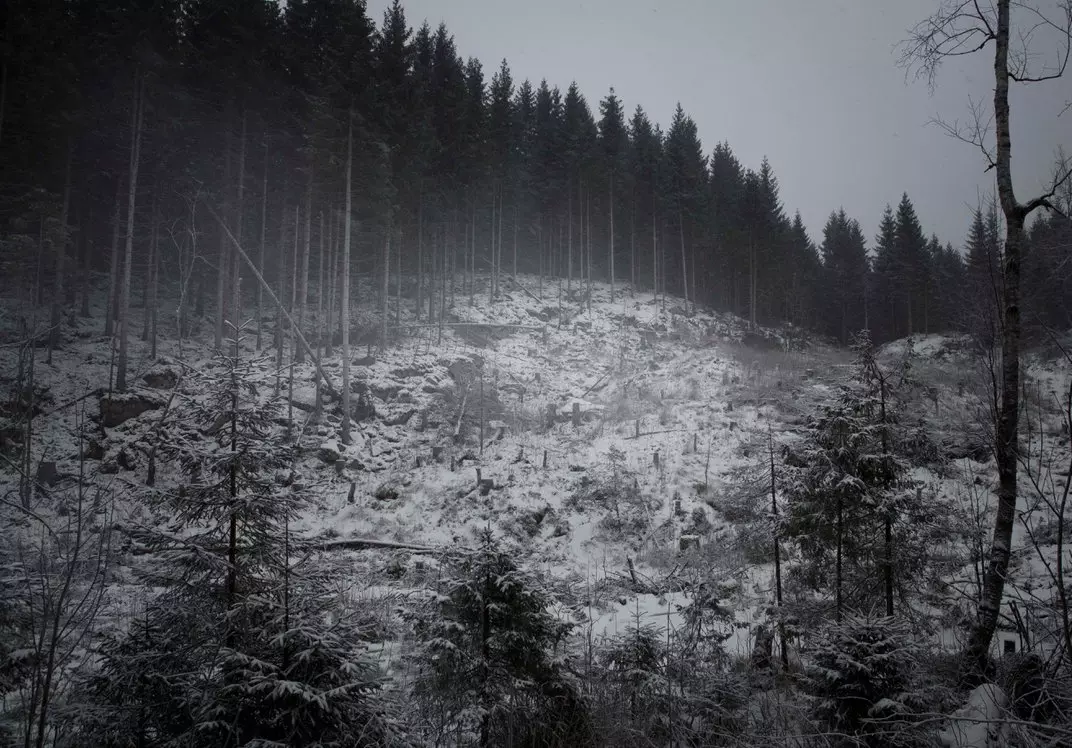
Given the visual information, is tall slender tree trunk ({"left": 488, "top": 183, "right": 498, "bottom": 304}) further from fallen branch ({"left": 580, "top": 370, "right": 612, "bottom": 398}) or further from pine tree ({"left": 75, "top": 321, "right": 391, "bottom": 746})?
pine tree ({"left": 75, "top": 321, "right": 391, "bottom": 746})

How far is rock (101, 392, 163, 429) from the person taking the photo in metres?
16.3

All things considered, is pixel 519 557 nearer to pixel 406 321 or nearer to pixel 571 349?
pixel 571 349

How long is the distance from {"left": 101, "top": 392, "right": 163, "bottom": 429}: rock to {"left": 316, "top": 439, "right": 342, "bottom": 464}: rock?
5876mm

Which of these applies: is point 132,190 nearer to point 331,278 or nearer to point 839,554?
point 331,278

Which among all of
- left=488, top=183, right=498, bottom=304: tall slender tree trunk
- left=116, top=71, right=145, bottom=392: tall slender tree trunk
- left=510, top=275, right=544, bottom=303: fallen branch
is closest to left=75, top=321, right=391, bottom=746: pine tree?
left=116, top=71, right=145, bottom=392: tall slender tree trunk

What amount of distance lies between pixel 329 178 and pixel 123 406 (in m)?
12.9

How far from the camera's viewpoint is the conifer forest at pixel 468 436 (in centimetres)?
467

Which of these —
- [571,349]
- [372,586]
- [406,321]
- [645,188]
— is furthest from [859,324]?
[372,586]

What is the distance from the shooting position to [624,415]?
2123 cm

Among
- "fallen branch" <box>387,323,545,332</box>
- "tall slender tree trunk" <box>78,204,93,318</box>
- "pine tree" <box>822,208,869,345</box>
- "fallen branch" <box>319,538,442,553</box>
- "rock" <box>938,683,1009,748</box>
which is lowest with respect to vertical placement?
"fallen branch" <box>319,538,442,553</box>

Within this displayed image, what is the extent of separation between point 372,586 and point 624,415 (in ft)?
43.4

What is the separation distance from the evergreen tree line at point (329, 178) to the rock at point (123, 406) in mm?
4167

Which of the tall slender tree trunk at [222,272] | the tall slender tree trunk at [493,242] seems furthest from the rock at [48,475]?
the tall slender tree trunk at [493,242]

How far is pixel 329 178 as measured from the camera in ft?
72.6
